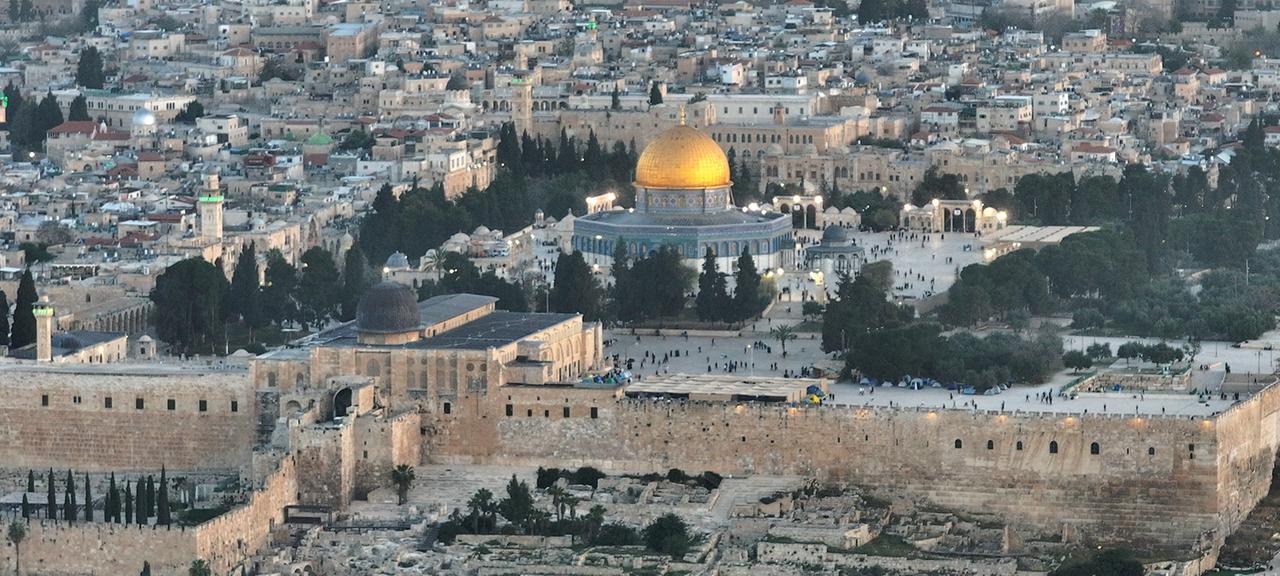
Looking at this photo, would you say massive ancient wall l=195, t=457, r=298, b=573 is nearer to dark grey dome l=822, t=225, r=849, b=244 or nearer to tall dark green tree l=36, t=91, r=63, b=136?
dark grey dome l=822, t=225, r=849, b=244

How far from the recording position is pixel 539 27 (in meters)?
137

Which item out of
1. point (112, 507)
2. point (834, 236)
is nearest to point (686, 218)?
point (834, 236)

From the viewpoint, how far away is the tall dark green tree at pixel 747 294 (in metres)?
89.1

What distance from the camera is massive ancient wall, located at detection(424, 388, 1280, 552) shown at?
7381 cm

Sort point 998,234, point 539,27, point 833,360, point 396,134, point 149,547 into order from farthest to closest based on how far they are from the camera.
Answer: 1. point 539,27
2. point 396,134
3. point 998,234
4. point 833,360
5. point 149,547

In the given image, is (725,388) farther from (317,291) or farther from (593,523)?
(317,291)

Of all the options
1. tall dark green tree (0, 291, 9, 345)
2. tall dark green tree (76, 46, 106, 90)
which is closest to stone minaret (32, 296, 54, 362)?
tall dark green tree (0, 291, 9, 345)

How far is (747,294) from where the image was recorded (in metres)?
89.3

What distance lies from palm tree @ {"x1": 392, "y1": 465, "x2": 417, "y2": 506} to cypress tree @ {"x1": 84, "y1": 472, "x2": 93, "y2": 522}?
15.4ft

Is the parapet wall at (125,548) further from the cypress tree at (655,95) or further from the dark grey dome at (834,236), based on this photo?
the cypress tree at (655,95)

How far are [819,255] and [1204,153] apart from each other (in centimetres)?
2012

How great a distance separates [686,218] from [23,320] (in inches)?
783

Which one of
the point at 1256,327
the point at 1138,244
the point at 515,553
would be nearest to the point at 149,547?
the point at 515,553

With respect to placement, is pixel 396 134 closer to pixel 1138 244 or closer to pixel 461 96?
pixel 461 96
